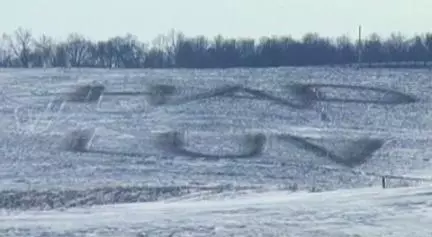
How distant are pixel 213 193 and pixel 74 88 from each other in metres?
26.6

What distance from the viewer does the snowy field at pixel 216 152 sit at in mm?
19281

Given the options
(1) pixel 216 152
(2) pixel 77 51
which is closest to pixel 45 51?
(2) pixel 77 51

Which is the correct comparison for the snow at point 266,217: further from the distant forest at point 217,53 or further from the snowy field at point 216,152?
the distant forest at point 217,53

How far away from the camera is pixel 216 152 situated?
35.7m

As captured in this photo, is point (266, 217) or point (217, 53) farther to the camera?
point (217, 53)

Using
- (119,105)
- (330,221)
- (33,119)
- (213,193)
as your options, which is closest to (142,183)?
(213,193)

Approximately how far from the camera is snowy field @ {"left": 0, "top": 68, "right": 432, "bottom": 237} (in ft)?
63.3

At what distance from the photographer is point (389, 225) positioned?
59.5 feet

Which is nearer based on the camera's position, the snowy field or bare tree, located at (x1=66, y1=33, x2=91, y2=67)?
the snowy field

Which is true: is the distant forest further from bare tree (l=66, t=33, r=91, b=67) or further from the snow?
the snow

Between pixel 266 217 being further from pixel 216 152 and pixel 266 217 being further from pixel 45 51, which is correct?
pixel 45 51

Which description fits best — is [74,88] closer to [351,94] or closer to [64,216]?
[351,94]

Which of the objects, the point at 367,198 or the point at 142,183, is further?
the point at 142,183

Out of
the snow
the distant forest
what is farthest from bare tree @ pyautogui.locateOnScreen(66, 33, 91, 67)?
the snow
